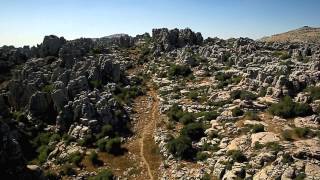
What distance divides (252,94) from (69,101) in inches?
849

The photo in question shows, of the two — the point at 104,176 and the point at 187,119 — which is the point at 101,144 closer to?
the point at 104,176

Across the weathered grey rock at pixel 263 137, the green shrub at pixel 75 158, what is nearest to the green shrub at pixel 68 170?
the green shrub at pixel 75 158

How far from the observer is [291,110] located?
151 feet

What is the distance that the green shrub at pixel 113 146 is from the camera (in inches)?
1798

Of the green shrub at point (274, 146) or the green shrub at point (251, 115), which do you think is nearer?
the green shrub at point (274, 146)

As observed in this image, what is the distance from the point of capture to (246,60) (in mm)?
72625

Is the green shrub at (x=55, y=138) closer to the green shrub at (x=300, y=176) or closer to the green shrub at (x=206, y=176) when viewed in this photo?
the green shrub at (x=206, y=176)

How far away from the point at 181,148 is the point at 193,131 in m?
3.90

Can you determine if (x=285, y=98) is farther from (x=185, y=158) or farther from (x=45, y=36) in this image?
(x=45, y=36)

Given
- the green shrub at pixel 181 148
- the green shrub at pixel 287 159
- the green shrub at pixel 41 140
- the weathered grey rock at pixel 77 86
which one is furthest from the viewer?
the weathered grey rock at pixel 77 86

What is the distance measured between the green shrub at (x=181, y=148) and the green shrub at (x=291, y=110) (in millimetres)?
9926

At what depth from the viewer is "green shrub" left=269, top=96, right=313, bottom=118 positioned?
45.7 meters

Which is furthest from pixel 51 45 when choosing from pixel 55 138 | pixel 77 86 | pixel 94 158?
pixel 94 158

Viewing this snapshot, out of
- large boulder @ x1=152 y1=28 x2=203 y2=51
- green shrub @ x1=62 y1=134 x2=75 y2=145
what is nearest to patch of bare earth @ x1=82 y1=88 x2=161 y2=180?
green shrub @ x1=62 y1=134 x2=75 y2=145
